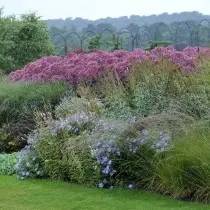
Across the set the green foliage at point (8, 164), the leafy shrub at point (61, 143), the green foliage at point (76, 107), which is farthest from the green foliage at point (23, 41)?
the leafy shrub at point (61, 143)

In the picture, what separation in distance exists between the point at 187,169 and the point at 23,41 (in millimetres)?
19289

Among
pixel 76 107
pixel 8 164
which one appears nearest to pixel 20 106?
pixel 76 107

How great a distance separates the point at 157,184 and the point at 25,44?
61.5ft

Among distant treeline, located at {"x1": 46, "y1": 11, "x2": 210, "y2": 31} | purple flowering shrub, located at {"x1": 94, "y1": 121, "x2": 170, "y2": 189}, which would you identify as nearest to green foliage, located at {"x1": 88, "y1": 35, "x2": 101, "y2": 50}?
purple flowering shrub, located at {"x1": 94, "y1": 121, "x2": 170, "y2": 189}

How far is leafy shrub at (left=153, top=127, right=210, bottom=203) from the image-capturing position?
7438mm

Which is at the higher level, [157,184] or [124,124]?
[124,124]

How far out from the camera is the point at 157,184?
7.97m

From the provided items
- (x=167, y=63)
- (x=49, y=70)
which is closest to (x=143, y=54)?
(x=49, y=70)

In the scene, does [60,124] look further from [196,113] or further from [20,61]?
[20,61]

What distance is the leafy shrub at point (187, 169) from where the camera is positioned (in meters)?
7.44

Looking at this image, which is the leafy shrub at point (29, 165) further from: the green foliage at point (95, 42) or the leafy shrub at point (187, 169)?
the green foliage at point (95, 42)

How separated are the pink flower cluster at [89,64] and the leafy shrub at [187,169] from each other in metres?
5.65

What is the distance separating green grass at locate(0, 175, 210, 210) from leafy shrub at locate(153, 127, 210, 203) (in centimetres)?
22

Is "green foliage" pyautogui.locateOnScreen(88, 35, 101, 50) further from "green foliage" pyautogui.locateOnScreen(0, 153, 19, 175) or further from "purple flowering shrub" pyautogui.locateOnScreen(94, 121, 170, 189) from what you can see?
"purple flowering shrub" pyautogui.locateOnScreen(94, 121, 170, 189)
